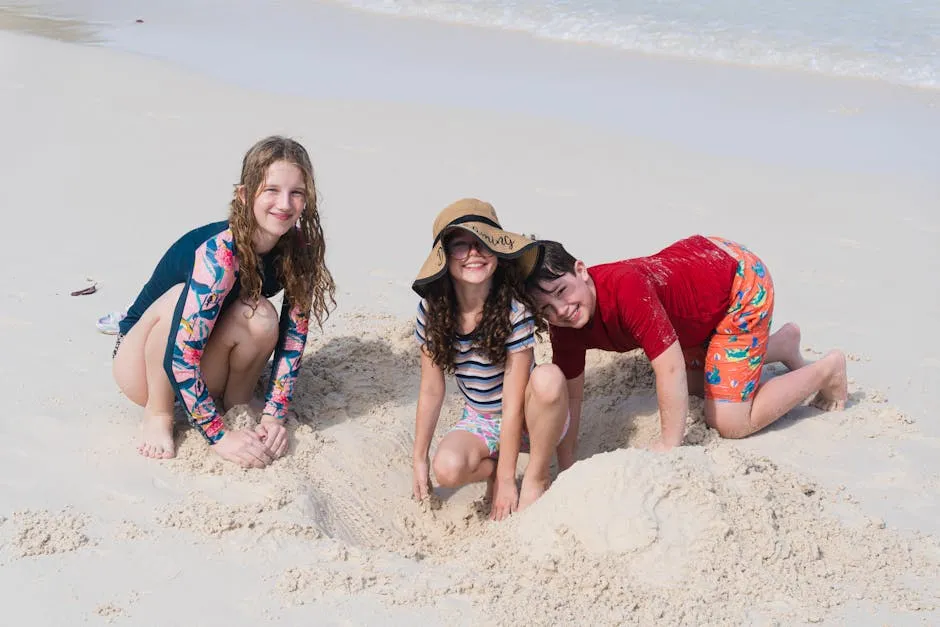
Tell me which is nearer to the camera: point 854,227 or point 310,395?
point 310,395

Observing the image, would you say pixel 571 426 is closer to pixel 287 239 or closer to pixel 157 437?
pixel 287 239

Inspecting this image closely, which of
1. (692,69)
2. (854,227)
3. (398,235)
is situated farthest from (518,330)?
(692,69)

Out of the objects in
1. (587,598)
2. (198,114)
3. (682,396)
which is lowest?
(587,598)

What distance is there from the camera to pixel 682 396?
10.7ft

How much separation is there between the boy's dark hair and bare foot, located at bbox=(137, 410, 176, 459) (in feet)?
4.20

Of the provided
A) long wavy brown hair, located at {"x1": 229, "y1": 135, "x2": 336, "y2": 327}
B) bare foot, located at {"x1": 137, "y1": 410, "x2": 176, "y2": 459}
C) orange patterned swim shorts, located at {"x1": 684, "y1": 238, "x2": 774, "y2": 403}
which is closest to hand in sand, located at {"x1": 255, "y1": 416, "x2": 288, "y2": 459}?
bare foot, located at {"x1": 137, "y1": 410, "x2": 176, "y2": 459}

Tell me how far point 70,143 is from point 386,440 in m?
3.69

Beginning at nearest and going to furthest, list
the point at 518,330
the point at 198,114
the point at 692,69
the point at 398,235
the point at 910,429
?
the point at 518,330 < the point at 910,429 < the point at 398,235 < the point at 198,114 < the point at 692,69

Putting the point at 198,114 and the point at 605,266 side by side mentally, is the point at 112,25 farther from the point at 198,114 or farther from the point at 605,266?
the point at 605,266

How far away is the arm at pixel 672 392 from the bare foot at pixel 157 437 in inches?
63.6

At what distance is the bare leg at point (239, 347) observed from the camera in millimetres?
3268

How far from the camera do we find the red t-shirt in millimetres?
3260

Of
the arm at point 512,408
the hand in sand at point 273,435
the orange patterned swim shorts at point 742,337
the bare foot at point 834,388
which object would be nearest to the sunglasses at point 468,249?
the arm at point 512,408

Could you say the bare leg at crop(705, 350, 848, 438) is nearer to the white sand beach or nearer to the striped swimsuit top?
the white sand beach
